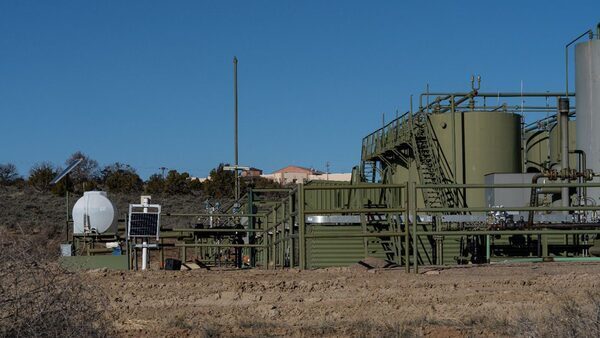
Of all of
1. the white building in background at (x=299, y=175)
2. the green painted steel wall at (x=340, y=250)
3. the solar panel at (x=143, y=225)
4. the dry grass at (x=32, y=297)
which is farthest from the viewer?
the white building in background at (x=299, y=175)

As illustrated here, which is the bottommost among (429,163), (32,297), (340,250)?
(340,250)

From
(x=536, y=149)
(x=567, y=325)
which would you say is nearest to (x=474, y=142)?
(x=536, y=149)

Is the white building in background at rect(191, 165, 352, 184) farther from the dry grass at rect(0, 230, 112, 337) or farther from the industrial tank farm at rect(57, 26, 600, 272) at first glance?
the dry grass at rect(0, 230, 112, 337)

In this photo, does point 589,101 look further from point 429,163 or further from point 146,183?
point 146,183

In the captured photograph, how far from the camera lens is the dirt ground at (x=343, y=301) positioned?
9.55m

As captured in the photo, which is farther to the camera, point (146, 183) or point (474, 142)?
point (146, 183)

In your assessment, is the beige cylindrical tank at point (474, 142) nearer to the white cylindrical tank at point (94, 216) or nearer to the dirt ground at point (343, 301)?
the white cylindrical tank at point (94, 216)

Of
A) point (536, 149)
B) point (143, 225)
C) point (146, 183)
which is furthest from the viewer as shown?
point (146, 183)

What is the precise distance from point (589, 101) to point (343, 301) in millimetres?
16922

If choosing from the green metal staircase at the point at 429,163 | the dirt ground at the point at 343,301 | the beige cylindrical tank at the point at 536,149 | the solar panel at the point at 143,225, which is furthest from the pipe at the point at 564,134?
the dirt ground at the point at 343,301

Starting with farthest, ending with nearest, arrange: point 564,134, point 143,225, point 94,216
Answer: point 564,134, point 94,216, point 143,225

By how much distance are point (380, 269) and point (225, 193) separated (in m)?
47.8

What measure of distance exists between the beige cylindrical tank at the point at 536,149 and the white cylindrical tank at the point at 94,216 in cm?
1716

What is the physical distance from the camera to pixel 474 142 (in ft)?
103
